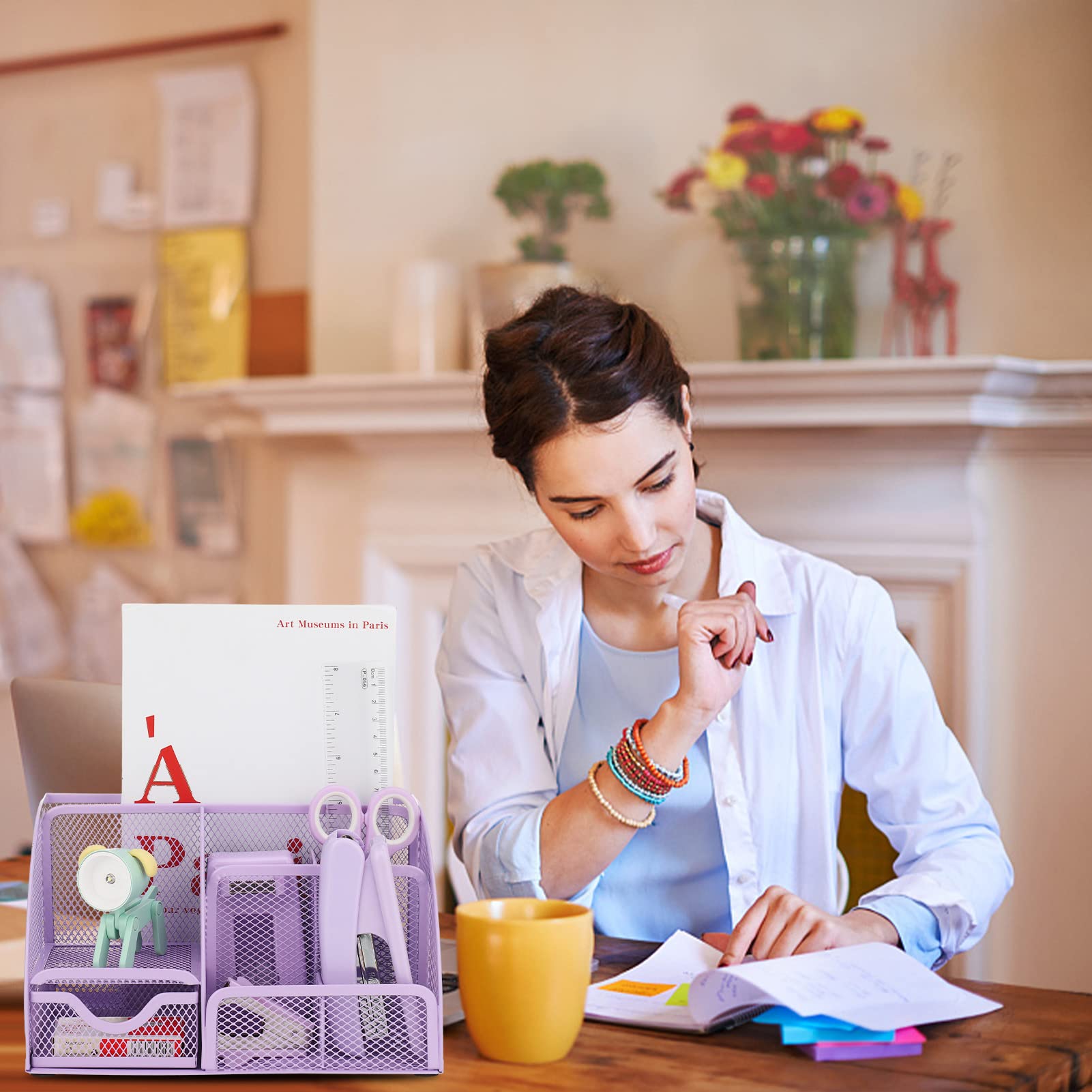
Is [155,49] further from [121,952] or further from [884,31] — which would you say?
[121,952]

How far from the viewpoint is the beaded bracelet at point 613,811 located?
1.29 m

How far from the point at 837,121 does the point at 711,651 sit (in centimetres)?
115

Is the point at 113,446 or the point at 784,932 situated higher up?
the point at 113,446

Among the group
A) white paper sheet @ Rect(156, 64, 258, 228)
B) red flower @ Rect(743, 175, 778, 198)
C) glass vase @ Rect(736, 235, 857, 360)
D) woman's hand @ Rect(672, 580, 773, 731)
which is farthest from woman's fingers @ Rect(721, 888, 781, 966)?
white paper sheet @ Rect(156, 64, 258, 228)

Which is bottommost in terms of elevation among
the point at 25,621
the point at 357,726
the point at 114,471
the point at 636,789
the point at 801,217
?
the point at 25,621

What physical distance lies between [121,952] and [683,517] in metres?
0.70

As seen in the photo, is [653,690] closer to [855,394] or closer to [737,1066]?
[737,1066]

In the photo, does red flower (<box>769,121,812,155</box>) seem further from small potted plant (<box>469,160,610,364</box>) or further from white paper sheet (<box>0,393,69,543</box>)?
white paper sheet (<box>0,393,69,543</box>)

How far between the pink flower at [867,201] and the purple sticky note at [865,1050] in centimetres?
148

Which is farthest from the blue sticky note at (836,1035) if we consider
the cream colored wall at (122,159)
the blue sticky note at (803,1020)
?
the cream colored wall at (122,159)

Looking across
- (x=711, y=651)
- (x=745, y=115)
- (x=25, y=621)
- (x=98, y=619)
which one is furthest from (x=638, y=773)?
(x=25, y=621)

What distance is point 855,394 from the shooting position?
209cm

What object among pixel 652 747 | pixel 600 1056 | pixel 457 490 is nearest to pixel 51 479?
pixel 457 490

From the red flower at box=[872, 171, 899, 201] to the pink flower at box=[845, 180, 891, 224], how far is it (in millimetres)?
10
